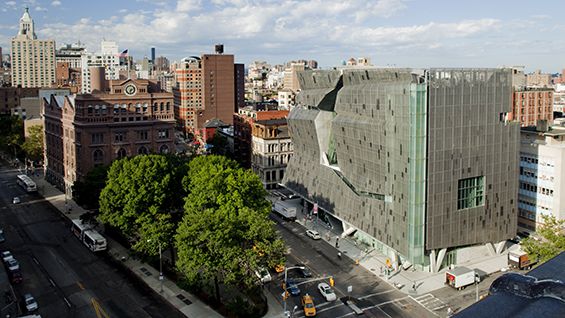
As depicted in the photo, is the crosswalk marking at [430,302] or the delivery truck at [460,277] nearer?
the crosswalk marking at [430,302]

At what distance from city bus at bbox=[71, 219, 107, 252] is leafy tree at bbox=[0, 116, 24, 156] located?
297 ft

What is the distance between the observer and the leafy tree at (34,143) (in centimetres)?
16288

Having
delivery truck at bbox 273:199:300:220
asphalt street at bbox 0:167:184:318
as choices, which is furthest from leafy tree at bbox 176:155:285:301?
delivery truck at bbox 273:199:300:220

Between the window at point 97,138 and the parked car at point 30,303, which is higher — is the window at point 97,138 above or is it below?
above

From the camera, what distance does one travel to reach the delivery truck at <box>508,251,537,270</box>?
7894 centimetres

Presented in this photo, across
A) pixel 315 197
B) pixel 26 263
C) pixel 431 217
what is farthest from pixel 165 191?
pixel 431 217

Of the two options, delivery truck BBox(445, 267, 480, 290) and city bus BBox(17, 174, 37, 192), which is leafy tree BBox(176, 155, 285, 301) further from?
city bus BBox(17, 174, 37, 192)

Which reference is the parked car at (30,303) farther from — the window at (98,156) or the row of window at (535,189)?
the row of window at (535,189)

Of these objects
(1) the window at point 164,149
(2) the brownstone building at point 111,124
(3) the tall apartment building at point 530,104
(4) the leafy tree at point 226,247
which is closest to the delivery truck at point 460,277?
(4) the leafy tree at point 226,247

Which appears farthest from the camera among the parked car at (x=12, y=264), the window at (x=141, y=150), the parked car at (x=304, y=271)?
the window at (x=141, y=150)

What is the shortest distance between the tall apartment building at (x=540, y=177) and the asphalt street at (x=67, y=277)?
64848mm

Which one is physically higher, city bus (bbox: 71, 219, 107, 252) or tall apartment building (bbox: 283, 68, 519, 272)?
tall apartment building (bbox: 283, 68, 519, 272)

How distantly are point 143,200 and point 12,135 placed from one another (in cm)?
11970

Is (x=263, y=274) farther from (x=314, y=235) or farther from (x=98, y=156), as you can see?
(x=98, y=156)
